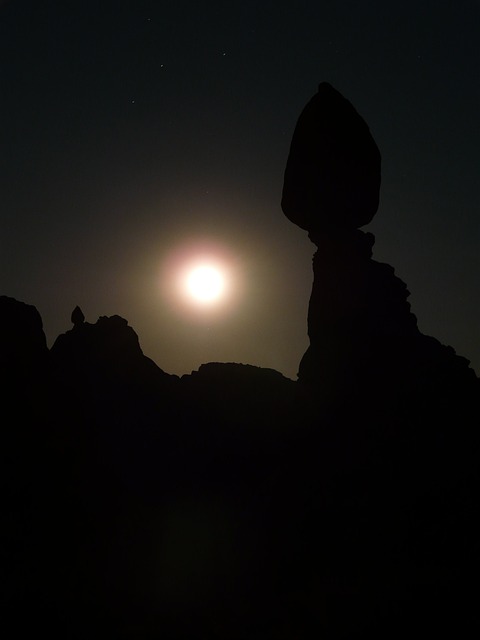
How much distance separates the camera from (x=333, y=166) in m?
33.9

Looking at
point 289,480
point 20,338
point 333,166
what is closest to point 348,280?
point 333,166

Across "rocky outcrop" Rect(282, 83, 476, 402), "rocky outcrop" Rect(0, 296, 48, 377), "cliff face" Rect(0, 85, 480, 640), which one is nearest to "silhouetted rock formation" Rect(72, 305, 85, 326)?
"cliff face" Rect(0, 85, 480, 640)

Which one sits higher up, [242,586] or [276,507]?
[276,507]

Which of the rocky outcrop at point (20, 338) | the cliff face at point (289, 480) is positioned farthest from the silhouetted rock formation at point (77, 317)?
the rocky outcrop at point (20, 338)

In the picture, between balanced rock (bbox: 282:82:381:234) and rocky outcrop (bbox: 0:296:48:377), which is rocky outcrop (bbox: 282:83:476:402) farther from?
rocky outcrop (bbox: 0:296:48:377)

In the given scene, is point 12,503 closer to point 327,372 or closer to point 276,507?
point 276,507

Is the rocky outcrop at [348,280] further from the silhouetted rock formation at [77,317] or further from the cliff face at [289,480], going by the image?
the silhouetted rock formation at [77,317]

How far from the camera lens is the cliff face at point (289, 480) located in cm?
2347

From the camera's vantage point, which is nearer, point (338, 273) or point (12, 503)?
point (12, 503)

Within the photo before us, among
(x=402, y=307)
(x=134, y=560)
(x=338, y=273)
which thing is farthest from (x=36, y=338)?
(x=402, y=307)

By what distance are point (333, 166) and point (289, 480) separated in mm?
18908

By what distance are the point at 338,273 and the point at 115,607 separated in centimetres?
2073

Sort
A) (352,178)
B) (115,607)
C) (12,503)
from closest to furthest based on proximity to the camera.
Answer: (12,503), (115,607), (352,178)

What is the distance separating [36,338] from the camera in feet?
83.2
